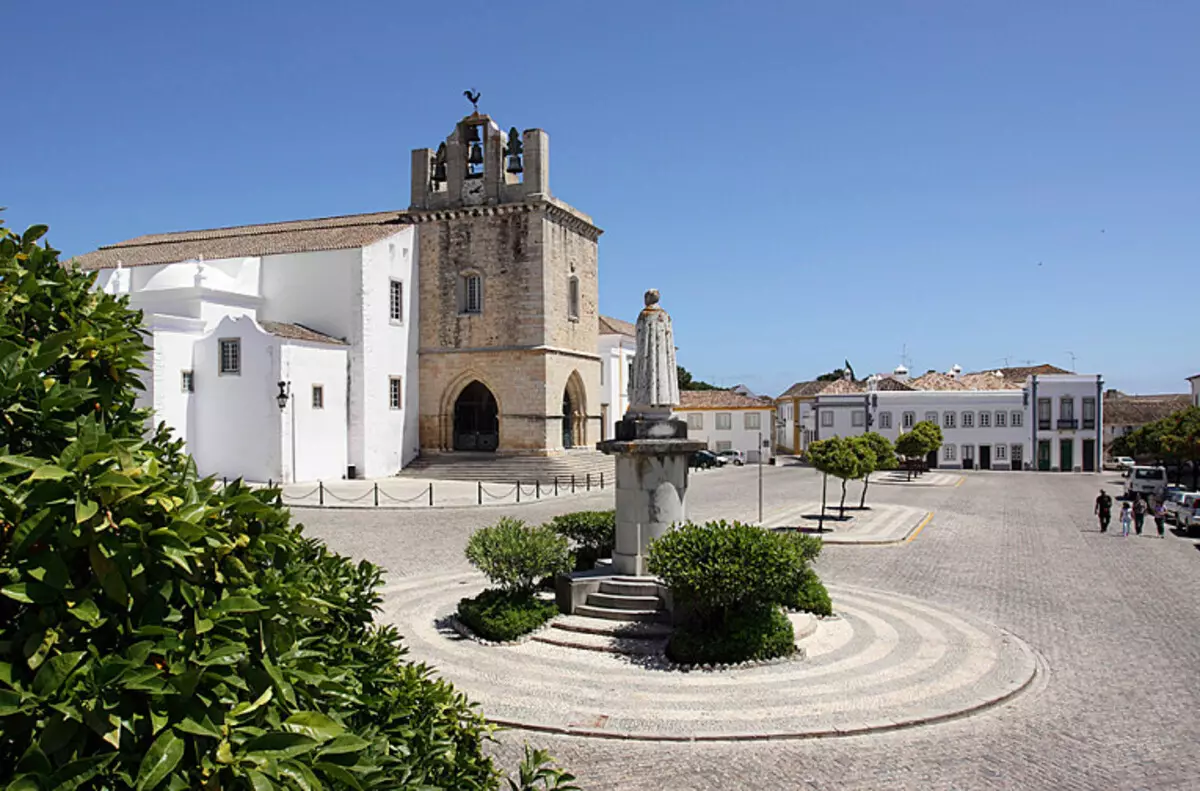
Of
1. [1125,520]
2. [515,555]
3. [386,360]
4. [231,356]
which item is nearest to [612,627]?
[515,555]

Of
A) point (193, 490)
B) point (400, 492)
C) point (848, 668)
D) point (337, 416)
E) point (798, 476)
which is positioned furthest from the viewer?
point (798, 476)

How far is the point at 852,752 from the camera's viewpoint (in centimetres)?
714

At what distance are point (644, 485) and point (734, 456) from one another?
44.4 meters

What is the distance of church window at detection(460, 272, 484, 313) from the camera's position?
33.4 metres

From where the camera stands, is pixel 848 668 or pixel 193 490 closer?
pixel 193 490

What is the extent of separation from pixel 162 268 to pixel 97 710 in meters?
35.7

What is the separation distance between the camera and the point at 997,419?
52812 millimetres

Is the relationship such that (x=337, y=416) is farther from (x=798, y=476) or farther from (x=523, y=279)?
(x=798, y=476)

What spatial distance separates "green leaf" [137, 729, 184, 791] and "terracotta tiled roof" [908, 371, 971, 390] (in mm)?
58131

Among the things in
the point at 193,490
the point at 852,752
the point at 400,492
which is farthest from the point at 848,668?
the point at 400,492

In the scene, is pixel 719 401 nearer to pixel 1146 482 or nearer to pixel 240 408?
pixel 1146 482

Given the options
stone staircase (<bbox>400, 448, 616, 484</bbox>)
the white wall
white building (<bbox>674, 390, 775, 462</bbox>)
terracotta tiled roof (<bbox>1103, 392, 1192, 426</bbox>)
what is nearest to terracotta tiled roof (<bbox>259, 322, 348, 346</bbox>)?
stone staircase (<bbox>400, 448, 616, 484</bbox>)

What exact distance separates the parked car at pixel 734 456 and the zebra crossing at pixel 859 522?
25623 mm

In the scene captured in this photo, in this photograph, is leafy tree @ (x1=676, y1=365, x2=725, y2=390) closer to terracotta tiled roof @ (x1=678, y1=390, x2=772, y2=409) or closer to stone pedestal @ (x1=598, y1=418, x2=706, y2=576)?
terracotta tiled roof @ (x1=678, y1=390, x2=772, y2=409)
